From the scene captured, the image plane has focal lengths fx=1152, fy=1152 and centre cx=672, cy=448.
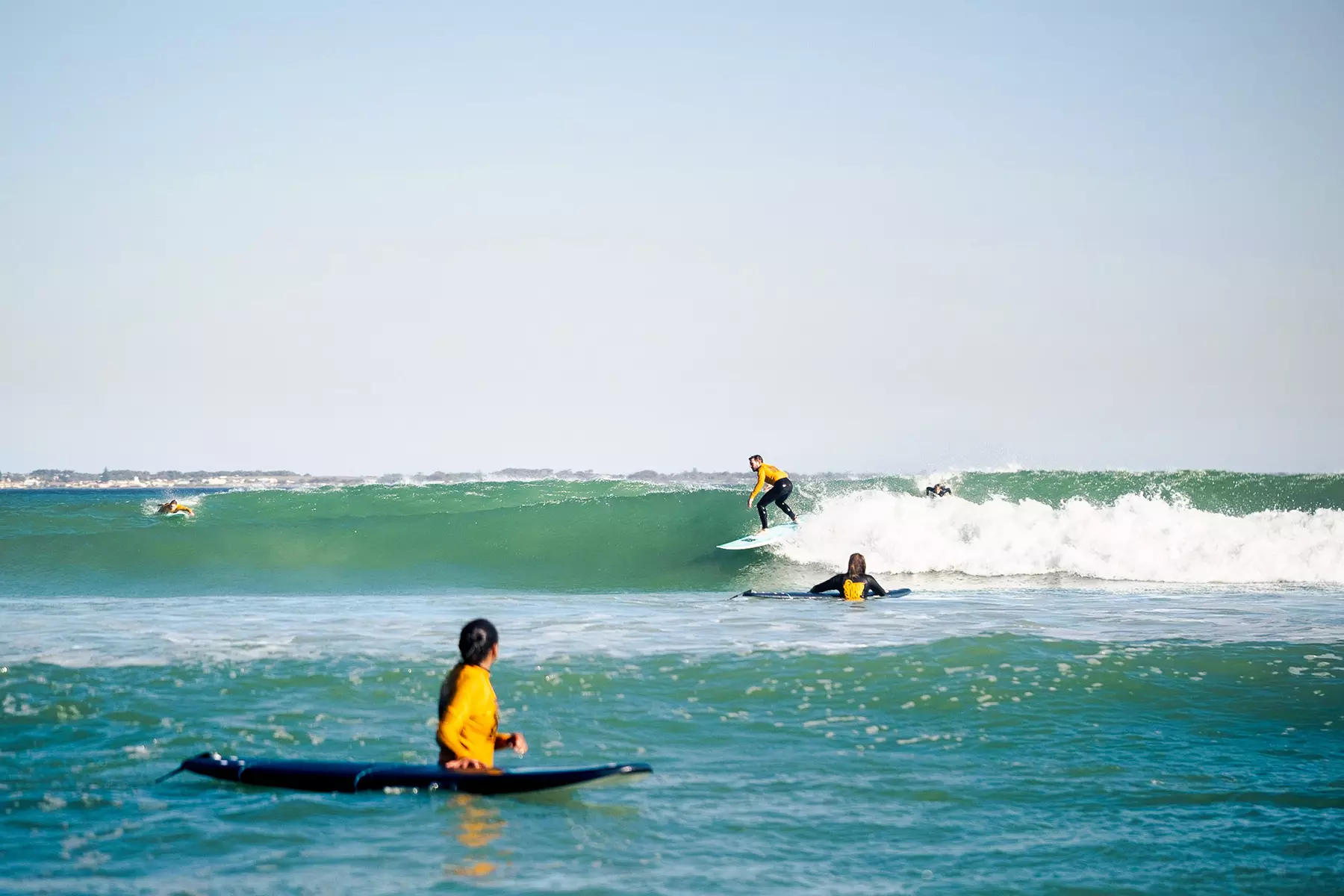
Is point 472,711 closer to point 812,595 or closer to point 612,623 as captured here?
point 612,623

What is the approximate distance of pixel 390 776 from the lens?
6652 millimetres

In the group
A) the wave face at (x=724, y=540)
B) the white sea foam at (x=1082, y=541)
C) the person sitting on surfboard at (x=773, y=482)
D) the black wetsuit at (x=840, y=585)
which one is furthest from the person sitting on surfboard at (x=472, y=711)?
the white sea foam at (x=1082, y=541)

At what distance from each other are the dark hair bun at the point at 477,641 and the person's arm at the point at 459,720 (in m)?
0.12

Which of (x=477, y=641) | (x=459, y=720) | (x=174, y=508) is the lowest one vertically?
(x=459, y=720)

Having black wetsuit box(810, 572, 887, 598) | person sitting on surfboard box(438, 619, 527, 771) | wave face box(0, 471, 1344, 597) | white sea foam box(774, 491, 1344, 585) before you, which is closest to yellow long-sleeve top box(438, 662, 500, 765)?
person sitting on surfboard box(438, 619, 527, 771)

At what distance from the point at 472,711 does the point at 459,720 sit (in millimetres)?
90

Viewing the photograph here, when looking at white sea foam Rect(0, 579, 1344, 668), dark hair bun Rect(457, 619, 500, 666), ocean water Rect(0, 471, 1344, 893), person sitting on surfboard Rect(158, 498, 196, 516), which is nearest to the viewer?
ocean water Rect(0, 471, 1344, 893)

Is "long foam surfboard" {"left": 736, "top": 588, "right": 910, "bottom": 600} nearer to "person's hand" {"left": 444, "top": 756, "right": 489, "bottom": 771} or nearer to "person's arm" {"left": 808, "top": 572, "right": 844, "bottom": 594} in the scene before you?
"person's arm" {"left": 808, "top": 572, "right": 844, "bottom": 594}

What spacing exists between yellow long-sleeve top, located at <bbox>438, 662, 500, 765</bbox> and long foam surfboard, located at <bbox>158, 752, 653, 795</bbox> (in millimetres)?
127

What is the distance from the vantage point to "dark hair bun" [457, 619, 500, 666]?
637 centimetres

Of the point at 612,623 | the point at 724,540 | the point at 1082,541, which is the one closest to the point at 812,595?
the point at 612,623

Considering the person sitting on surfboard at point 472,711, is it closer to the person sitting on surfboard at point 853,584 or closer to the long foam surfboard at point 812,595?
the person sitting on surfboard at point 853,584

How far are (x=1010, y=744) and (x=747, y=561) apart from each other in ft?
54.3

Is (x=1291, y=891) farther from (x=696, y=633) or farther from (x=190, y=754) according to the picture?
(x=696, y=633)
